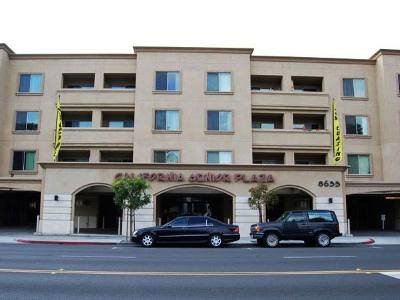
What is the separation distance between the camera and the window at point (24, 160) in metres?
34.3

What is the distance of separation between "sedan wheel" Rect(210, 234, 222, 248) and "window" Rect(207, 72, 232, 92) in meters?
15.5

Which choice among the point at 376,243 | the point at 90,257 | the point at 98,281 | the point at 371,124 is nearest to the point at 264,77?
the point at 371,124

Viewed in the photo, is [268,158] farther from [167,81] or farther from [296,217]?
[296,217]

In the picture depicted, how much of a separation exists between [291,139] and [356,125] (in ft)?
17.9

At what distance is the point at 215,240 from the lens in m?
21.5

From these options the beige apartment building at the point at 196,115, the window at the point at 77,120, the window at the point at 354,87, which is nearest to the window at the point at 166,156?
the beige apartment building at the point at 196,115

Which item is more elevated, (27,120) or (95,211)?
(27,120)

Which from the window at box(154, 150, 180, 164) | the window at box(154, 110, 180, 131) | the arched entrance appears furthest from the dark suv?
the window at box(154, 110, 180, 131)

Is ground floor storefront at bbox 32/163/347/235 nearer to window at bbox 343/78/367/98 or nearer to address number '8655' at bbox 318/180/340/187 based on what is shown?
address number '8655' at bbox 318/180/340/187

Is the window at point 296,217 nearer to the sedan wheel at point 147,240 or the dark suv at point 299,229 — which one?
the dark suv at point 299,229

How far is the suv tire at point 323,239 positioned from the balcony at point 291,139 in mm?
12572

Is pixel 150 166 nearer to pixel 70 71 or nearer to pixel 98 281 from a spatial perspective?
pixel 70 71

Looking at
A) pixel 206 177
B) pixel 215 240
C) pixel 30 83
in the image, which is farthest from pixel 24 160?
pixel 215 240

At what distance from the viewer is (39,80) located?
1401 inches
